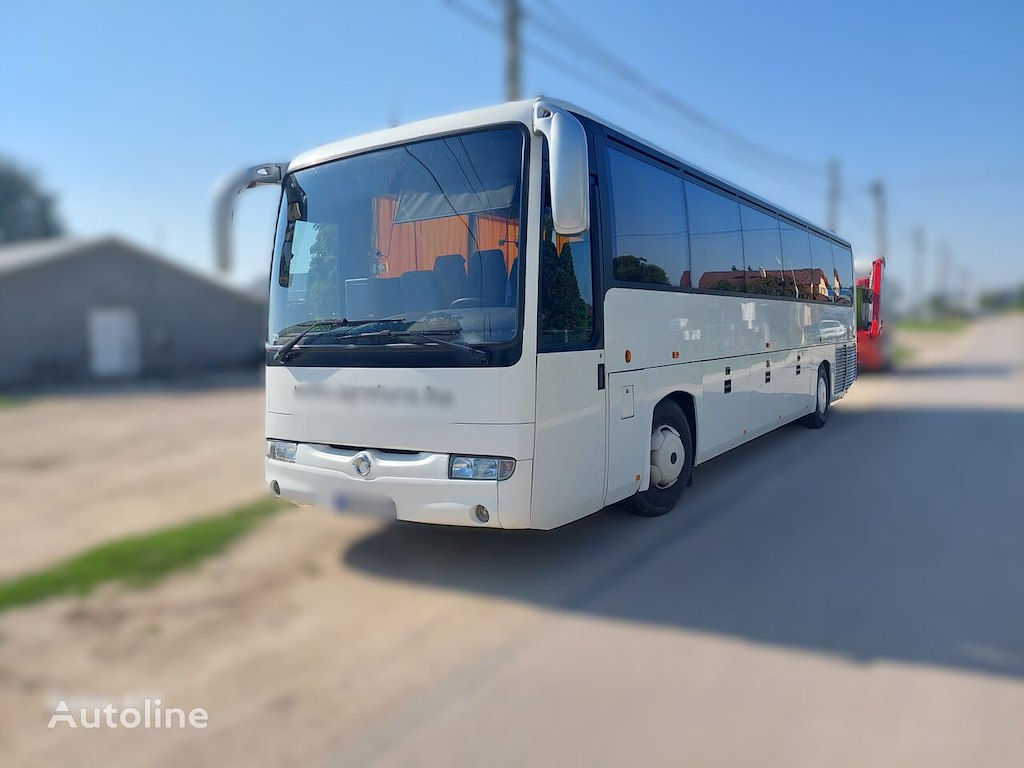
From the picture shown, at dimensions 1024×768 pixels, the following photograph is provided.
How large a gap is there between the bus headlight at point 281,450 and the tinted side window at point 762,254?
2.77ft

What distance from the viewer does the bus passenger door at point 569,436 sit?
107 centimetres

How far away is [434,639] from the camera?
3444cm

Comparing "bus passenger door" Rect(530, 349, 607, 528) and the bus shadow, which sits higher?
"bus passenger door" Rect(530, 349, 607, 528)

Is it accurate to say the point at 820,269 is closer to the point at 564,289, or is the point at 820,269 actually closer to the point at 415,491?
the point at 564,289

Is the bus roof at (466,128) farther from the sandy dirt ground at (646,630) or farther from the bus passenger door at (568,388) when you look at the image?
the sandy dirt ground at (646,630)

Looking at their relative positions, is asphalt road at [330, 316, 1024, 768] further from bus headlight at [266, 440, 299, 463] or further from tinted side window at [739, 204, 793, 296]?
bus headlight at [266, 440, 299, 463]

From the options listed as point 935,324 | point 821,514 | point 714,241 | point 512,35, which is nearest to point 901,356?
point 935,324

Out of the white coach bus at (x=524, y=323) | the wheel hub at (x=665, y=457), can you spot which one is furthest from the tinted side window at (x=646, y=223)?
the wheel hub at (x=665, y=457)

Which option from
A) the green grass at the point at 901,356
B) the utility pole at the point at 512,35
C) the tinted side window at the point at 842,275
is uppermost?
the utility pole at the point at 512,35

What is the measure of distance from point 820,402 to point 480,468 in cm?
77

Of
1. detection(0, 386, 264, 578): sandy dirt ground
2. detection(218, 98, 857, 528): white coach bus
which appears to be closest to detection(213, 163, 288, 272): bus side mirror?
detection(218, 98, 857, 528): white coach bus

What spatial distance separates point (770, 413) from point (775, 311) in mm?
194

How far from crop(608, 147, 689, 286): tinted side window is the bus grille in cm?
42

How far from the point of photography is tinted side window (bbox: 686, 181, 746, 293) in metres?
1.21
